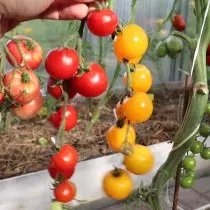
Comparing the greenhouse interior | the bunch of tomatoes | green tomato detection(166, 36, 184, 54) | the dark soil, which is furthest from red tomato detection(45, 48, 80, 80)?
the dark soil

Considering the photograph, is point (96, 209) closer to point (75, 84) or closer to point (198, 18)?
point (198, 18)

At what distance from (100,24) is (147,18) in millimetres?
2236

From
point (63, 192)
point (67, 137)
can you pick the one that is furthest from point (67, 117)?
point (67, 137)

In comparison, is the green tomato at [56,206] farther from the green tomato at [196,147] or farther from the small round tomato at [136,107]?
the green tomato at [196,147]

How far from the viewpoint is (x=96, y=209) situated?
165 cm

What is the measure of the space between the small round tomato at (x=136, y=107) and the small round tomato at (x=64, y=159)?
115 mm

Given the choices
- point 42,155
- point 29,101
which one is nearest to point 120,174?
point 29,101

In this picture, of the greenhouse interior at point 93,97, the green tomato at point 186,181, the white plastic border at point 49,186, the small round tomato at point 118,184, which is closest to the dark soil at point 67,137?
the greenhouse interior at point 93,97

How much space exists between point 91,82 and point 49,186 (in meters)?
1.01

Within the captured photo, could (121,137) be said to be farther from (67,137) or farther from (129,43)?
(67,137)

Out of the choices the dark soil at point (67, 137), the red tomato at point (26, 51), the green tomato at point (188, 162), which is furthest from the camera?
the dark soil at point (67, 137)

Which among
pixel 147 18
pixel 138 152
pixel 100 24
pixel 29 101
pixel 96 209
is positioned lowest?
pixel 96 209

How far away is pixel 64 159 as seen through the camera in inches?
25.0

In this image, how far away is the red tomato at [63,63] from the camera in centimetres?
53
